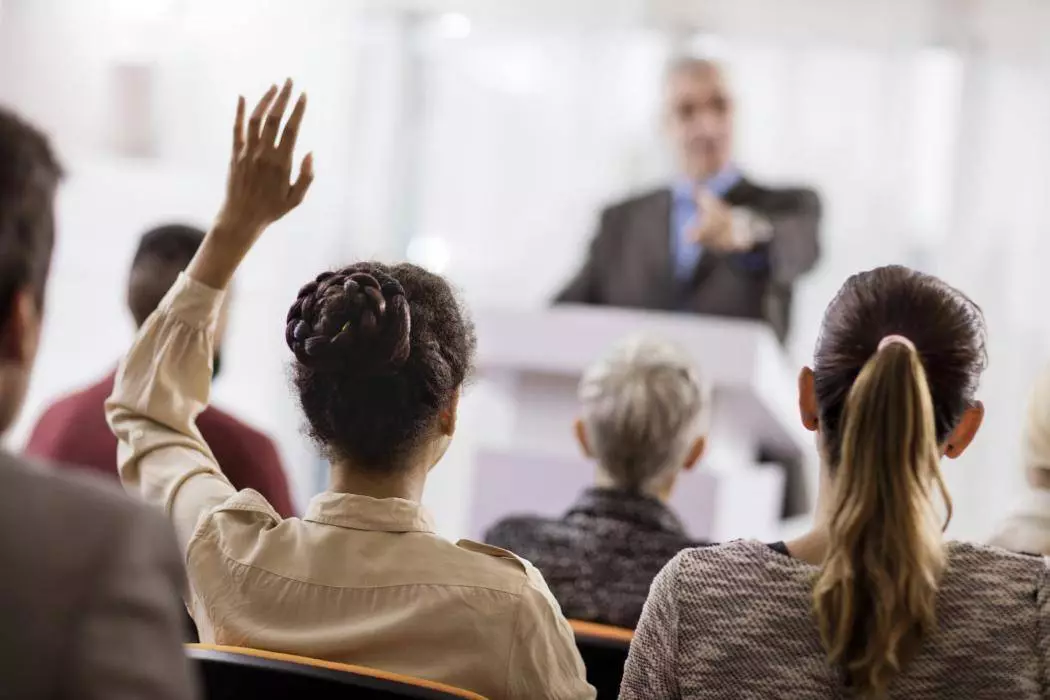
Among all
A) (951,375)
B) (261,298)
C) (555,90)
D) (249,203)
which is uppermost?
(555,90)

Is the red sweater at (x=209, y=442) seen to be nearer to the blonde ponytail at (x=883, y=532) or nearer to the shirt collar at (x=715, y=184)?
the blonde ponytail at (x=883, y=532)

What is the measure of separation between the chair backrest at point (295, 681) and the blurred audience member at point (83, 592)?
308mm

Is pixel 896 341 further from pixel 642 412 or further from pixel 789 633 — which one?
pixel 642 412

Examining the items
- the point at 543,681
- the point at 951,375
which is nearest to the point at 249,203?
the point at 543,681

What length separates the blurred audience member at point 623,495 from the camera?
176 centimetres

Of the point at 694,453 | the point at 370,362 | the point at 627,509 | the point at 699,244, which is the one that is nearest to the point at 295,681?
the point at 370,362

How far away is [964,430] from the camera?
1313 mm

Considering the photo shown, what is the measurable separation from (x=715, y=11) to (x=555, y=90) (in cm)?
73

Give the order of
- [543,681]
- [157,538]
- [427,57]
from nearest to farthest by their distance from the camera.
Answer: [157,538] < [543,681] < [427,57]

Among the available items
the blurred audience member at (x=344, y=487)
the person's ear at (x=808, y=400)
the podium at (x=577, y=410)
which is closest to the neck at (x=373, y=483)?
the blurred audience member at (x=344, y=487)

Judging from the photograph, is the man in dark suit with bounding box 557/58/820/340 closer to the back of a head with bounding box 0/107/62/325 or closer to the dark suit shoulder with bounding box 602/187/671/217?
the dark suit shoulder with bounding box 602/187/671/217

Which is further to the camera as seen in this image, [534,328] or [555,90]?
[555,90]

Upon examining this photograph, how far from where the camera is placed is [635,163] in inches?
216

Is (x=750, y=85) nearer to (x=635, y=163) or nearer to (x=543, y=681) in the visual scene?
(x=635, y=163)
